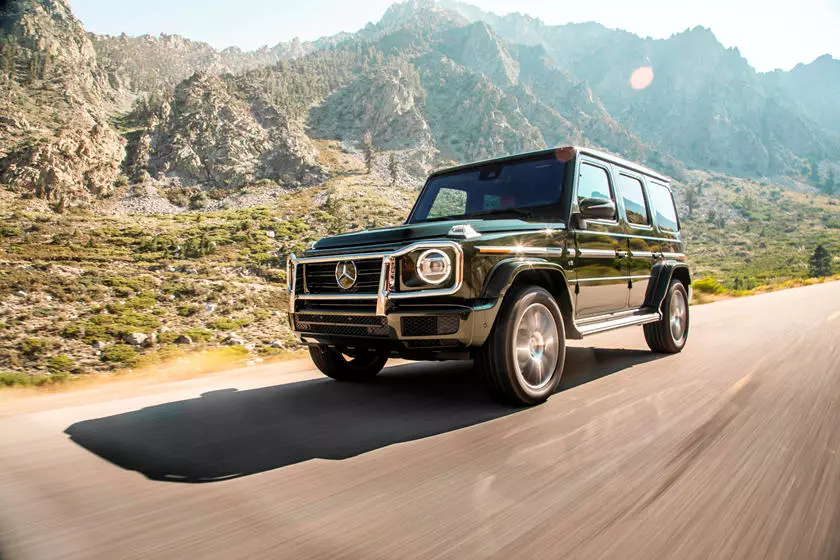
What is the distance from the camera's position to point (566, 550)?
1.70m

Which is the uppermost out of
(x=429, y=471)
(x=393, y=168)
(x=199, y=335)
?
(x=393, y=168)

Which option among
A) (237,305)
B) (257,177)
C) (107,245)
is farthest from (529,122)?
(237,305)

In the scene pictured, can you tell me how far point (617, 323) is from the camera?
467cm

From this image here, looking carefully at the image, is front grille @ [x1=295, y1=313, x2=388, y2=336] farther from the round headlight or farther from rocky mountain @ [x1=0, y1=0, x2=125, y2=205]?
rocky mountain @ [x1=0, y1=0, x2=125, y2=205]

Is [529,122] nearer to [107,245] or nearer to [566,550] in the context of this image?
[107,245]

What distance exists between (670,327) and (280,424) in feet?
15.1

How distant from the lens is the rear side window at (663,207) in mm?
6238

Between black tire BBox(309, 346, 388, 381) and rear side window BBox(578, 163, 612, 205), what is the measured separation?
2346 mm

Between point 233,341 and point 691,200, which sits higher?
point 691,200

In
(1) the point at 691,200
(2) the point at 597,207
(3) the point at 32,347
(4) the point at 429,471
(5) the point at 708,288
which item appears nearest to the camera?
(4) the point at 429,471

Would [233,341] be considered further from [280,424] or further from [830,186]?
[830,186]

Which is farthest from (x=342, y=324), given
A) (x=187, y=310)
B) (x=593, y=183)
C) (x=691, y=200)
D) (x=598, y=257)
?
(x=691, y=200)

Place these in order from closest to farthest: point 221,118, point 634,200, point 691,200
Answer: point 634,200 < point 221,118 < point 691,200

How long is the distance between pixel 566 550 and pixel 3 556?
1831 millimetres
